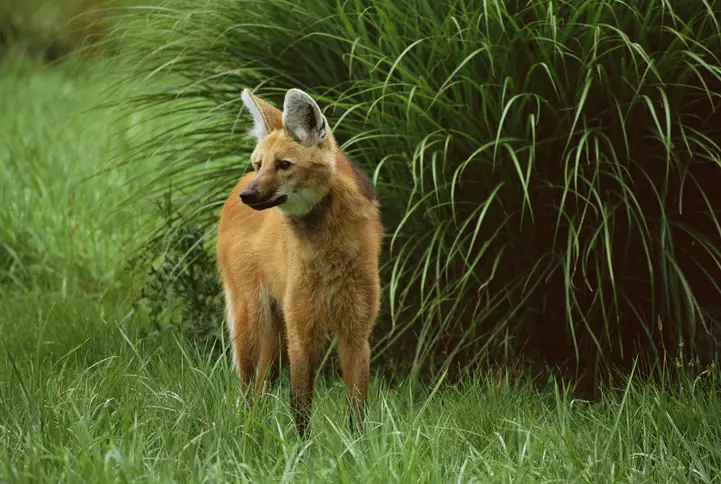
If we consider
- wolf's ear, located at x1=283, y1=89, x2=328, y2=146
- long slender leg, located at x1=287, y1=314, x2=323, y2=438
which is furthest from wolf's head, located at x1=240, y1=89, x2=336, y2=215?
long slender leg, located at x1=287, y1=314, x2=323, y2=438

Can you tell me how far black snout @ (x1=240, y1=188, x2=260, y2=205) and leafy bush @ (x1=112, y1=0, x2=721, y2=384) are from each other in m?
0.88

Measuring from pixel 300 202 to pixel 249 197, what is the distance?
22cm

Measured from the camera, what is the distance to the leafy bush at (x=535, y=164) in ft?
11.5

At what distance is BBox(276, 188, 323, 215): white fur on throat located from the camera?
2.82 m

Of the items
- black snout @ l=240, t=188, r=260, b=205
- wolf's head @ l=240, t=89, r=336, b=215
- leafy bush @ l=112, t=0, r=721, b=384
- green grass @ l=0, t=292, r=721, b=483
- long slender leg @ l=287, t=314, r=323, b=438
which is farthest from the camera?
leafy bush @ l=112, t=0, r=721, b=384

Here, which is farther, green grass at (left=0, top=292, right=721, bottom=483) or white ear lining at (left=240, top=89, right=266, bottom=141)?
white ear lining at (left=240, top=89, right=266, bottom=141)

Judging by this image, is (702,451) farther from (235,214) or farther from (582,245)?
(235,214)

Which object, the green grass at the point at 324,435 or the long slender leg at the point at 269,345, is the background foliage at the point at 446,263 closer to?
the green grass at the point at 324,435

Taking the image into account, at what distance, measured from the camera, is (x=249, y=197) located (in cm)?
265

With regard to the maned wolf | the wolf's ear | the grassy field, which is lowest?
the grassy field

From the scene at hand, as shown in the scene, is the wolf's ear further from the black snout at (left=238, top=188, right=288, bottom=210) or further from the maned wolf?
the black snout at (left=238, top=188, right=288, bottom=210)

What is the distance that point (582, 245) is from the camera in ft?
11.9

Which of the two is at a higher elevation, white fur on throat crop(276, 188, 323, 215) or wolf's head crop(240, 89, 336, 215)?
wolf's head crop(240, 89, 336, 215)

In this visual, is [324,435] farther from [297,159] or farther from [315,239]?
[297,159]
